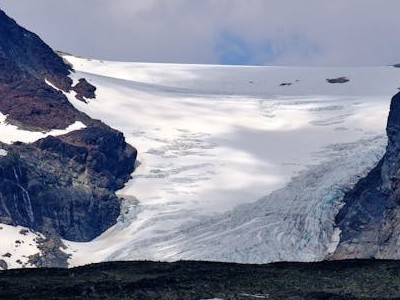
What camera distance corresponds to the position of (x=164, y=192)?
128 m

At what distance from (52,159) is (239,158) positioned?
22.6m

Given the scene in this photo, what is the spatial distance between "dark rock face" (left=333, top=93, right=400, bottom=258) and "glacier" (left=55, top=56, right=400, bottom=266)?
1.50m

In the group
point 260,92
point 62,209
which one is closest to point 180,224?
point 62,209

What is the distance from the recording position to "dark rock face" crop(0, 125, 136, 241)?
134000 millimetres

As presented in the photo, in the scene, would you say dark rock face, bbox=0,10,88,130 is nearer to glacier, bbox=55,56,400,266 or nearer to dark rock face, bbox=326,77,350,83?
glacier, bbox=55,56,400,266

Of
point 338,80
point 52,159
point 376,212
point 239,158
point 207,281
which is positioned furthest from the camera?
point 338,80

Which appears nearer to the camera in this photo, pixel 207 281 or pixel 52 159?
pixel 207 281

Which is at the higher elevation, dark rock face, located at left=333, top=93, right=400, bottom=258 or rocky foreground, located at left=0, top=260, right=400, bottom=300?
dark rock face, located at left=333, top=93, right=400, bottom=258

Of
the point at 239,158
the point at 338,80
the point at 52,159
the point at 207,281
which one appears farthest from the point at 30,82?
the point at 207,281

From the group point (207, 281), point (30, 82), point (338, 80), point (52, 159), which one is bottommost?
point (207, 281)

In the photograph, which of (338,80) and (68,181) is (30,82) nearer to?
(68,181)

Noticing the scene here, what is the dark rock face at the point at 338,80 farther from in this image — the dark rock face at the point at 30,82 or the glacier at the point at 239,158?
the dark rock face at the point at 30,82

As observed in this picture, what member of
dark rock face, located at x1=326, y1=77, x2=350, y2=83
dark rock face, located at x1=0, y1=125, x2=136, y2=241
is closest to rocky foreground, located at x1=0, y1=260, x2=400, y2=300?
dark rock face, located at x1=0, y1=125, x2=136, y2=241

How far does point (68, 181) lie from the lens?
143750 mm
